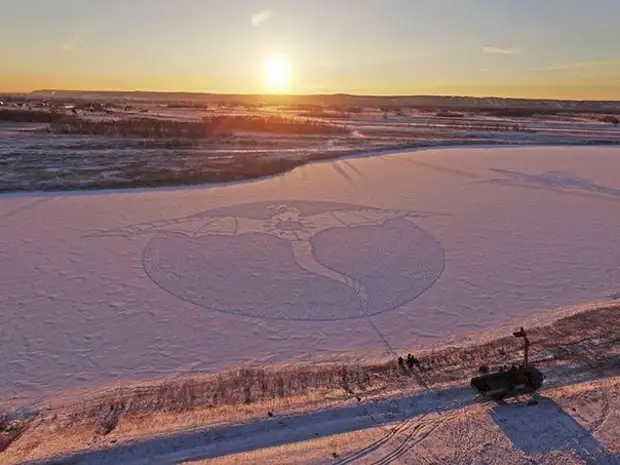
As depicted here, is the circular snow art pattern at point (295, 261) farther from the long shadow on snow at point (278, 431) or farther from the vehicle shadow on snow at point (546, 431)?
the vehicle shadow on snow at point (546, 431)

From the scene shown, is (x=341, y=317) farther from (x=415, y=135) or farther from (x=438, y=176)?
(x=415, y=135)

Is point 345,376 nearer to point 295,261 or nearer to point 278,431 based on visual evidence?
point 278,431

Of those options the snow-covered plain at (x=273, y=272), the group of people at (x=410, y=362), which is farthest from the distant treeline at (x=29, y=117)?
the group of people at (x=410, y=362)

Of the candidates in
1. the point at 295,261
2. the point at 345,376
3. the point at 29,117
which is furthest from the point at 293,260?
the point at 29,117

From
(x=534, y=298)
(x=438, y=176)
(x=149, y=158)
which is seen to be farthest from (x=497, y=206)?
(x=149, y=158)

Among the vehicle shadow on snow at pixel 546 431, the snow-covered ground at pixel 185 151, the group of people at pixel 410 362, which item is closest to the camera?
the vehicle shadow on snow at pixel 546 431
